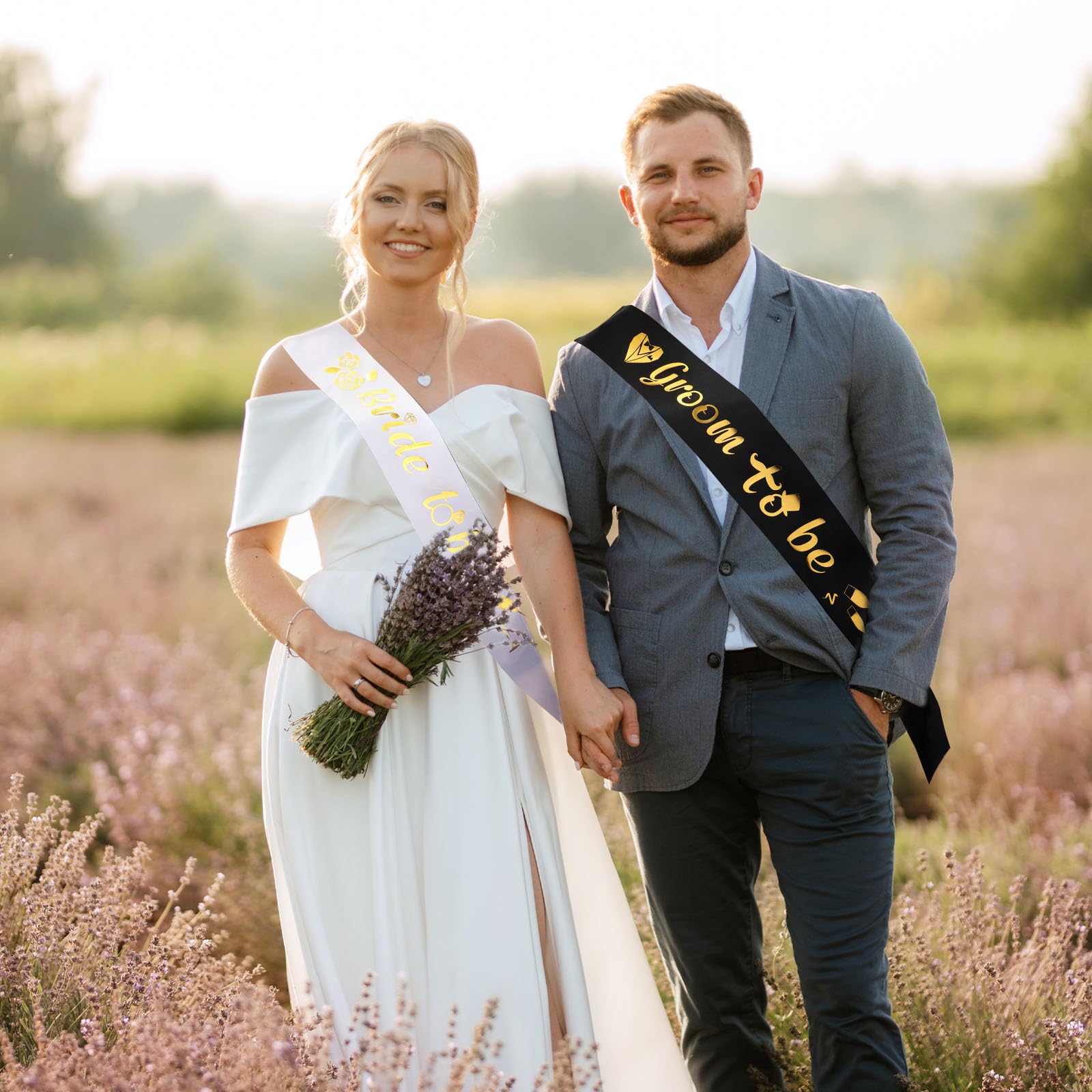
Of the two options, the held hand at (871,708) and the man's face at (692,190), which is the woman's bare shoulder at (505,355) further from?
the held hand at (871,708)

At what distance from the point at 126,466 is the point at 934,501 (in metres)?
9.51

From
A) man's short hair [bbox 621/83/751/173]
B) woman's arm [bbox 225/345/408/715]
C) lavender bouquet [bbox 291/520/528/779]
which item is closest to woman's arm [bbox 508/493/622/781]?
lavender bouquet [bbox 291/520/528/779]

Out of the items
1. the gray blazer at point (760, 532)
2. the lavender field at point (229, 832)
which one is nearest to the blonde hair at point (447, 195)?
the gray blazer at point (760, 532)

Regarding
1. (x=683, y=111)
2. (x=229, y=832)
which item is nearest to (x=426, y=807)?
(x=683, y=111)

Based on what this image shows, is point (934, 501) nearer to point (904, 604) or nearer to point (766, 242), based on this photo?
point (904, 604)

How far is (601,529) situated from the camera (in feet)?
8.73

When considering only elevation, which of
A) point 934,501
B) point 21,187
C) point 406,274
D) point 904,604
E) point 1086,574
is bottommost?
point 1086,574

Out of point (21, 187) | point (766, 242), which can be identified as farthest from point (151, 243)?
point (766, 242)

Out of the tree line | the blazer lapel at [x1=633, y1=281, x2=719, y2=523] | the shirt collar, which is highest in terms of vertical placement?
the tree line

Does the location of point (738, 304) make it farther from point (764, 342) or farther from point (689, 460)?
point (689, 460)

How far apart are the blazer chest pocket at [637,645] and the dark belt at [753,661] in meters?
0.15

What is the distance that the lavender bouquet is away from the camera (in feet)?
7.30

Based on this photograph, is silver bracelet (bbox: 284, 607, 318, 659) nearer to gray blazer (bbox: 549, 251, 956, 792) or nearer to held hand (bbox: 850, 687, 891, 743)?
gray blazer (bbox: 549, 251, 956, 792)

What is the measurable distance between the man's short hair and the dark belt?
3.24ft
